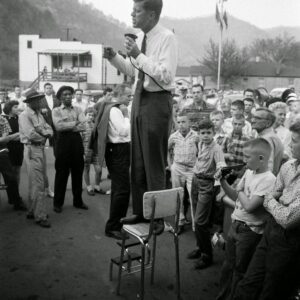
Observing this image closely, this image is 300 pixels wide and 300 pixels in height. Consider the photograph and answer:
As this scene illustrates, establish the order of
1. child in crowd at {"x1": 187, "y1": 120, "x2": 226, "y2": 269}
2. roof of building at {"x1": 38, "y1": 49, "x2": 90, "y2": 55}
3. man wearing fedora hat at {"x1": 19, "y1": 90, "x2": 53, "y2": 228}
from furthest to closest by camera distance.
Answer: roof of building at {"x1": 38, "y1": 49, "x2": 90, "y2": 55} < man wearing fedora hat at {"x1": 19, "y1": 90, "x2": 53, "y2": 228} < child in crowd at {"x1": 187, "y1": 120, "x2": 226, "y2": 269}

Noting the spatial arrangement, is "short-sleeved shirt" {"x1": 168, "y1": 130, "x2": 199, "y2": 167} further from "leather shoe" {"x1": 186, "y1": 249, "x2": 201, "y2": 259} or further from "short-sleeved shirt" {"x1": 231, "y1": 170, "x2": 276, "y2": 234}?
"short-sleeved shirt" {"x1": 231, "y1": 170, "x2": 276, "y2": 234}

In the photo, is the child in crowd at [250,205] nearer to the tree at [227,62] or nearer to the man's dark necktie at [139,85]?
the man's dark necktie at [139,85]

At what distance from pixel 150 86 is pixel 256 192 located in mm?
1155

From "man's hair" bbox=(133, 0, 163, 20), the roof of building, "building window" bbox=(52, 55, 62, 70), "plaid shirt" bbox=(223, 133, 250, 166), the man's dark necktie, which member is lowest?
"plaid shirt" bbox=(223, 133, 250, 166)

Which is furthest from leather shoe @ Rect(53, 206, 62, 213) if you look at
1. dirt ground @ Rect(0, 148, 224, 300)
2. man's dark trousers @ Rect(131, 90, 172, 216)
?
man's dark trousers @ Rect(131, 90, 172, 216)

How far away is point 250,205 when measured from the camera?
296cm

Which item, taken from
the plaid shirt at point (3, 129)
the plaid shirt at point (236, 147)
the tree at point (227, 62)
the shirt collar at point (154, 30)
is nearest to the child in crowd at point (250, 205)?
the shirt collar at point (154, 30)

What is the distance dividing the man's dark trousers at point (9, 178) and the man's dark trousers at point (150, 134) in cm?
372

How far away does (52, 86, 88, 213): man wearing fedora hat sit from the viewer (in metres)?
6.03

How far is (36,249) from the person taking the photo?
460cm

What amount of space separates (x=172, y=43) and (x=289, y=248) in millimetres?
1627

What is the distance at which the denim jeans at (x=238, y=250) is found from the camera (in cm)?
304

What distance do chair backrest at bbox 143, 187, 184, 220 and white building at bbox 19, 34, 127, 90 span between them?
33.5 metres

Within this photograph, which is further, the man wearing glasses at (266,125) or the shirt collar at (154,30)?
the man wearing glasses at (266,125)
